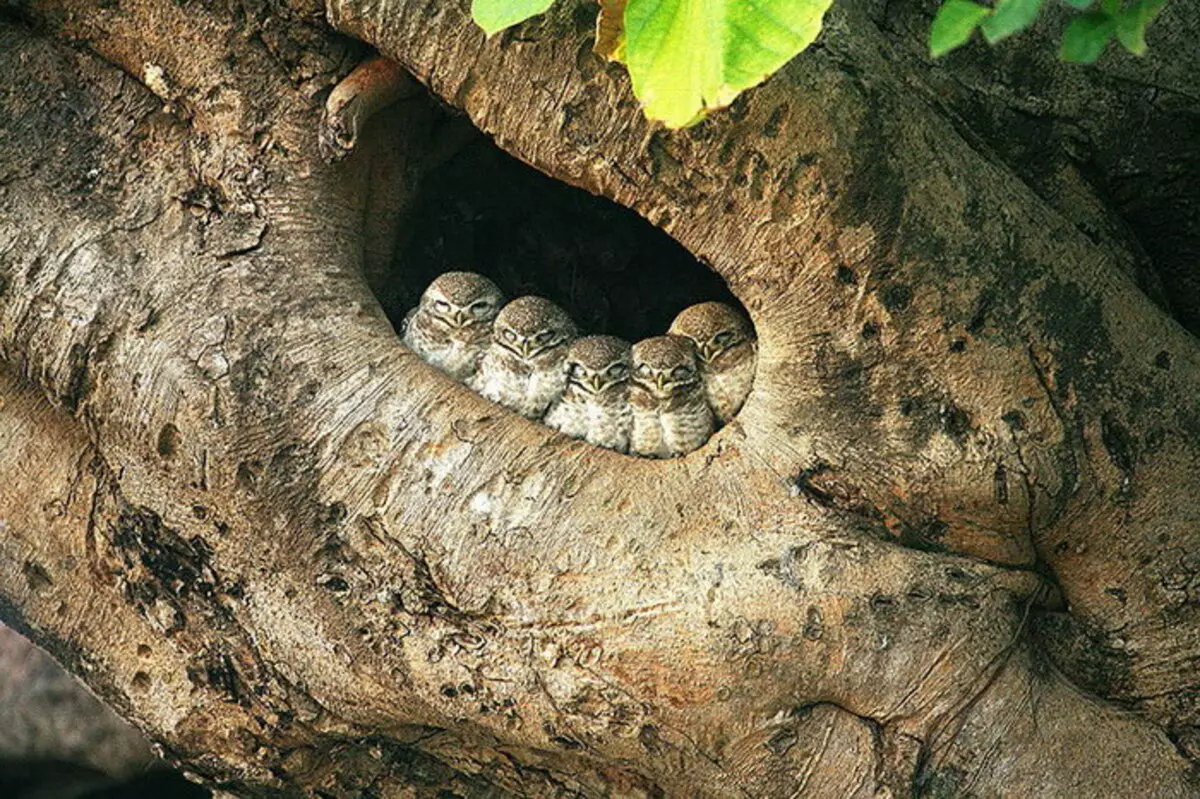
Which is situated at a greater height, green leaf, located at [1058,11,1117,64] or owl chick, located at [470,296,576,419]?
green leaf, located at [1058,11,1117,64]

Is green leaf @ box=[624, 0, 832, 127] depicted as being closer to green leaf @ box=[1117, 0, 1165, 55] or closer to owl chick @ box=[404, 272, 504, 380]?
green leaf @ box=[1117, 0, 1165, 55]

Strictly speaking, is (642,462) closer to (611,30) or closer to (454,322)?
(454,322)

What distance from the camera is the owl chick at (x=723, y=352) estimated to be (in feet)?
11.7

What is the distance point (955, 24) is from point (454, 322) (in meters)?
2.08

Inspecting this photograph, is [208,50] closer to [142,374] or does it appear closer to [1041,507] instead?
[142,374]

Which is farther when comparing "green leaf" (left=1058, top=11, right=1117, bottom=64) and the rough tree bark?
the rough tree bark

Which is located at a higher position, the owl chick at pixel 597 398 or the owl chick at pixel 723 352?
the owl chick at pixel 723 352

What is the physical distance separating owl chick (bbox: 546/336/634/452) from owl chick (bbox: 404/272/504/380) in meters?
0.26

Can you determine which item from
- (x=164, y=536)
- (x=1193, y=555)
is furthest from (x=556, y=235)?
(x=1193, y=555)

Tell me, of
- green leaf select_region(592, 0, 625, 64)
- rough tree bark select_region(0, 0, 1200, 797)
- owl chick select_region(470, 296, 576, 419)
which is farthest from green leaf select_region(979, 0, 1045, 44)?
owl chick select_region(470, 296, 576, 419)

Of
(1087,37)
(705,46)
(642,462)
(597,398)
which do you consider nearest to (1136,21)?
(1087,37)

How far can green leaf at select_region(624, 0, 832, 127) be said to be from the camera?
1.99 metres

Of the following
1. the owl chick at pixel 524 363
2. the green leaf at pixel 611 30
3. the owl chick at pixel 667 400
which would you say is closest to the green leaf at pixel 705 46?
the green leaf at pixel 611 30

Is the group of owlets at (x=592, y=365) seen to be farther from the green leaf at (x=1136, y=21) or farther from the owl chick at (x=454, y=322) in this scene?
the green leaf at (x=1136, y=21)
